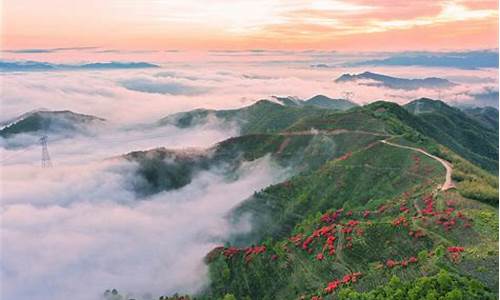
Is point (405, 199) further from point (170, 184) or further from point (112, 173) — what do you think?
point (112, 173)

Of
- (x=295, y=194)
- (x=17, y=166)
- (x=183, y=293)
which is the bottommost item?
(x=17, y=166)

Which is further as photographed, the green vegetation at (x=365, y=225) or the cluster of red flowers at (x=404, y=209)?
the cluster of red flowers at (x=404, y=209)

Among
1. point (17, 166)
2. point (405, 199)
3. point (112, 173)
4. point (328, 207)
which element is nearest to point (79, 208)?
point (112, 173)

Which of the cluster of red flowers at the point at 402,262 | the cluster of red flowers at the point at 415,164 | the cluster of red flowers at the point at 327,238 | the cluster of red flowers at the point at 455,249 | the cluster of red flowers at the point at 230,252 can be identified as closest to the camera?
the cluster of red flowers at the point at 455,249

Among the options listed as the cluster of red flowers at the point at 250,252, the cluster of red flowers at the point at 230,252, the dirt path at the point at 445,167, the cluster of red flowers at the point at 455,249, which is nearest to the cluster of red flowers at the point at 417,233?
the cluster of red flowers at the point at 455,249

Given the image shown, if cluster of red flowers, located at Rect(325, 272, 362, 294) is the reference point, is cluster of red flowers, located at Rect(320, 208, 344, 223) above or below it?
below

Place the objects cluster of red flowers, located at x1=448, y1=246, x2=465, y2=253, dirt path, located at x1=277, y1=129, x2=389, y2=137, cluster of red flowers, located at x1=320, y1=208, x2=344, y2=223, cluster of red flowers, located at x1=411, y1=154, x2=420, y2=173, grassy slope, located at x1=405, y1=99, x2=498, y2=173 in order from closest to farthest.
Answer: cluster of red flowers, located at x1=448, y1=246, x2=465, y2=253 < cluster of red flowers, located at x1=320, y1=208, x2=344, y2=223 < cluster of red flowers, located at x1=411, y1=154, x2=420, y2=173 < dirt path, located at x1=277, y1=129, x2=389, y2=137 < grassy slope, located at x1=405, y1=99, x2=498, y2=173

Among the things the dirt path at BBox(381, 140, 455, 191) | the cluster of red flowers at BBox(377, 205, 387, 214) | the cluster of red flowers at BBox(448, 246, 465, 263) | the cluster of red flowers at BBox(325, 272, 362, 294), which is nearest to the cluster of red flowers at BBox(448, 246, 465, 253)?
the cluster of red flowers at BBox(448, 246, 465, 263)

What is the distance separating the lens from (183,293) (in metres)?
63.3

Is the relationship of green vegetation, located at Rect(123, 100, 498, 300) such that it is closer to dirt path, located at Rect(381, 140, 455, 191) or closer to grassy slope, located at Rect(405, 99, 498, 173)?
dirt path, located at Rect(381, 140, 455, 191)

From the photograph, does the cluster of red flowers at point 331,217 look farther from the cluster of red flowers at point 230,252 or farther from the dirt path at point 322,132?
the dirt path at point 322,132

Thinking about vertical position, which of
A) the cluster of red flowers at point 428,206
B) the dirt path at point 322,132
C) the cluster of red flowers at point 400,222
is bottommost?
the dirt path at point 322,132

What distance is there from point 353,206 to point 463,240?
26.9 metres

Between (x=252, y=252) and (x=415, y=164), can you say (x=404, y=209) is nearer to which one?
(x=252, y=252)
